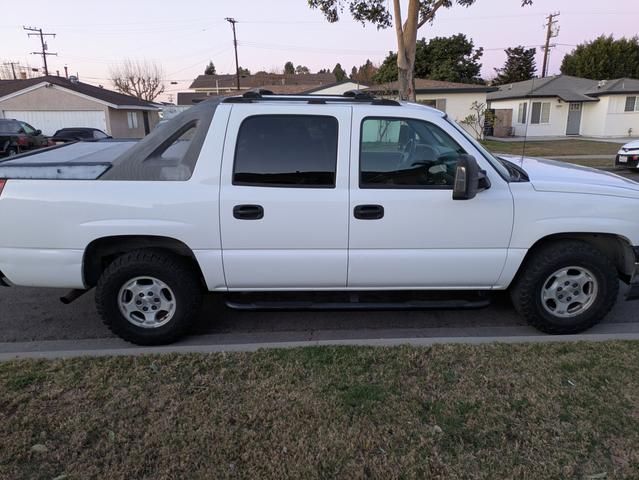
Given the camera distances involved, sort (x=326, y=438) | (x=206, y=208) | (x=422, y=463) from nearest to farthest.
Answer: (x=422, y=463), (x=326, y=438), (x=206, y=208)

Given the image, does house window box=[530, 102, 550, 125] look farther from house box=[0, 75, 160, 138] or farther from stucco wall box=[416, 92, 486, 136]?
house box=[0, 75, 160, 138]

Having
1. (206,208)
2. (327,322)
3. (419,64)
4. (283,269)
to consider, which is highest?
(419,64)

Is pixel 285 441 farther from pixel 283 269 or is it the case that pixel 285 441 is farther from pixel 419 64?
pixel 419 64

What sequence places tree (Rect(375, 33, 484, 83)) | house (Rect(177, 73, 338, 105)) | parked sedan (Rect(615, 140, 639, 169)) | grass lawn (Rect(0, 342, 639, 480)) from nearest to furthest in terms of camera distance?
grass lawn (Rect(0, 342, 639, 480)) → parked sedan (Rect(615, 140, 639, 169)) → tree (Rect(375, 33, 484, 83)) → house (Rect(177, 73, 338, 105))

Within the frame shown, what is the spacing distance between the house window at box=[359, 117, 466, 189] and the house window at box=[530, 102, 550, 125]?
34190 millimetres

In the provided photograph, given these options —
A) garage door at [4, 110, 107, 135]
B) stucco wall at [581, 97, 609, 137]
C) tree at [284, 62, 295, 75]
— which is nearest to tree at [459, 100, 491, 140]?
stucco wall at [581, 97, 609, 137]

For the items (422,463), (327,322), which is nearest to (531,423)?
(422,463)

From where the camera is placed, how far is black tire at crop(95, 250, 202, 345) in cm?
372

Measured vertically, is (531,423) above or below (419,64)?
below

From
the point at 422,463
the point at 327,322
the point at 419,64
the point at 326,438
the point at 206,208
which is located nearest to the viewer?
the point at 422,463

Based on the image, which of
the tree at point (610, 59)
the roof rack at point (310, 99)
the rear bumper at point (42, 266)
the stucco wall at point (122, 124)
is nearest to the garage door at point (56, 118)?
the stucco wall at point (122, 124)

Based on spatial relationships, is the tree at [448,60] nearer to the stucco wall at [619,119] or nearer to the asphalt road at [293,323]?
the stucco wall at [619,119]

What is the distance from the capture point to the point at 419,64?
146 feet

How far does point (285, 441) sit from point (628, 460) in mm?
1718
